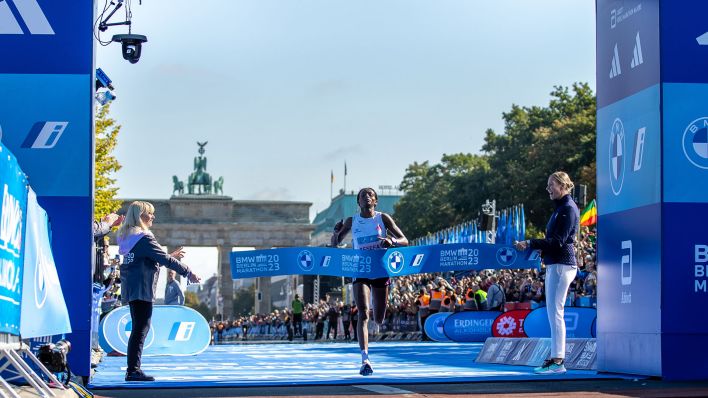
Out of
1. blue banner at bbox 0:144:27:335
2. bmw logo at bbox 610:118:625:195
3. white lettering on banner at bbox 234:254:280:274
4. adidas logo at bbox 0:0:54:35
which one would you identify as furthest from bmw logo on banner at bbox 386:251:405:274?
blue banner at bbox 0:144:27:335

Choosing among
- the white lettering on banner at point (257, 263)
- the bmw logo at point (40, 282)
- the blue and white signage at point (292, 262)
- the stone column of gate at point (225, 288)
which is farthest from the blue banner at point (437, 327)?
the stone column of gate at point (225, 288)

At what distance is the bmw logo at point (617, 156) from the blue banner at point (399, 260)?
41.3 ft

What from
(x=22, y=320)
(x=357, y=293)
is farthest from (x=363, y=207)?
(x=22, y=320)

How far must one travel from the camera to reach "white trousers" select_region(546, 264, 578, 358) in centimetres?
1154

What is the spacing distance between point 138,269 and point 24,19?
8.54 feet

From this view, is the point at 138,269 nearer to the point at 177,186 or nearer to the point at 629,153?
the point at 629,153

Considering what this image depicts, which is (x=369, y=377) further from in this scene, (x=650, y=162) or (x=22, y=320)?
Answer: (x=22, y=320)

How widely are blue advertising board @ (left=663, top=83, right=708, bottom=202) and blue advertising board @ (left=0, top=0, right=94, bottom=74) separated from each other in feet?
16.8

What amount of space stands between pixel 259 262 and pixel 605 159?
17.3 metres

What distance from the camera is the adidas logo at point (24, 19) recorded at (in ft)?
34.6

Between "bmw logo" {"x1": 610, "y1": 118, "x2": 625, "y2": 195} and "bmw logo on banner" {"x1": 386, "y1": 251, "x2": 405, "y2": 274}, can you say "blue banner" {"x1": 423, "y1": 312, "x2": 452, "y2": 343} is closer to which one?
"bmw logo on banner" {"x1": 386, "y1": 251, "x2": 405, "y2": 274}

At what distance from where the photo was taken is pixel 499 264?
27.2 m

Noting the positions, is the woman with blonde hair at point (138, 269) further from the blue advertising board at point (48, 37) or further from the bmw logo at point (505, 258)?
the bmw logo at point (505, 258)

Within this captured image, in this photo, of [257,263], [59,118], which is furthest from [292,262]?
[59,118]
